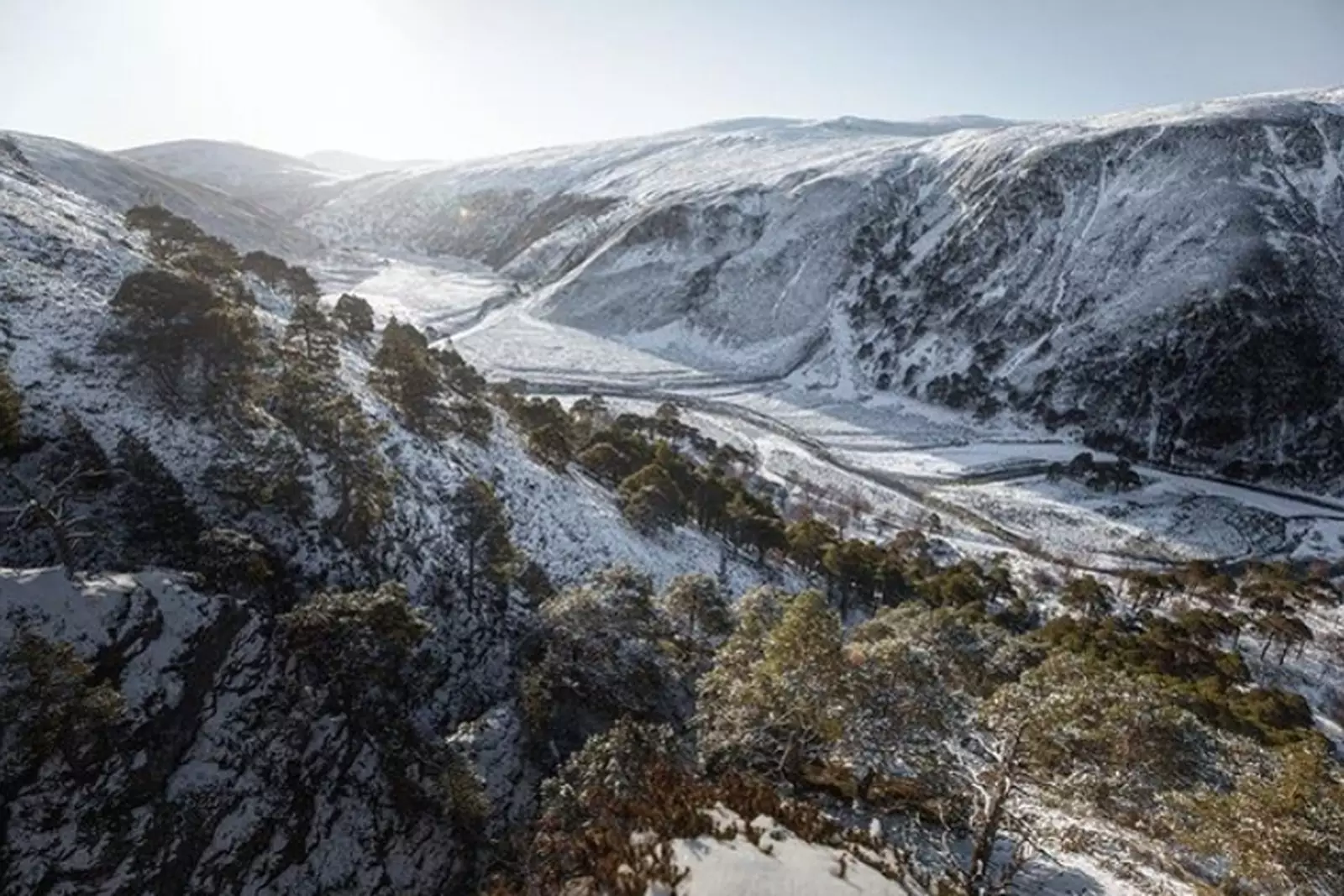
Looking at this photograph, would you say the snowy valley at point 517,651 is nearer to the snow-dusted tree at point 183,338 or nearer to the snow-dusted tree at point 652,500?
the snow-dusted tree at point 183,338

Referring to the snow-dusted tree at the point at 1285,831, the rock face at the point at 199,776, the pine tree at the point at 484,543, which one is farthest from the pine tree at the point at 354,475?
the snow-dusted tree at the point at 1285,831

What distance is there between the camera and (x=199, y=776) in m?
18.8

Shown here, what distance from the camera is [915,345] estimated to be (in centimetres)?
13288

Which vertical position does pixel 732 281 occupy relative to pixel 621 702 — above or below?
above

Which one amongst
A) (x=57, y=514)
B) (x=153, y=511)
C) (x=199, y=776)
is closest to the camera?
(x=199, y=776)

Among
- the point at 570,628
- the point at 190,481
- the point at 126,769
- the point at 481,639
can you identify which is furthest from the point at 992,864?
the point at 190,481

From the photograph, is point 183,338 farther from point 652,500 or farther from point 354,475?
point 652,500

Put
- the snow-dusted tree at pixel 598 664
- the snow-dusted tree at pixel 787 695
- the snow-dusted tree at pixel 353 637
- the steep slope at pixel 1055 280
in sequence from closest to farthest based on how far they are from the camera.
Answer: the snow-dusted tree at pixel 787 695, the snow-dusted tree at pixel 353 637, the snow-dusted tree at pixel 598 664, the steep slope at pixel 1055 280

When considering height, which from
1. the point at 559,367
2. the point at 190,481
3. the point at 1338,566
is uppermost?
the point at 190,481

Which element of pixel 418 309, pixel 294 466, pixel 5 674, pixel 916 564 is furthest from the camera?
pixel 418 309

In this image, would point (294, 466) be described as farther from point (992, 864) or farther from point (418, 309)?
point (418, 309)

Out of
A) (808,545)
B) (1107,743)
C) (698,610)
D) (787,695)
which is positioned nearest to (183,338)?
(698,610)

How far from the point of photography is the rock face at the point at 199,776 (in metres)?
16.5

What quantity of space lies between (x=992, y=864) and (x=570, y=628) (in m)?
15.5
